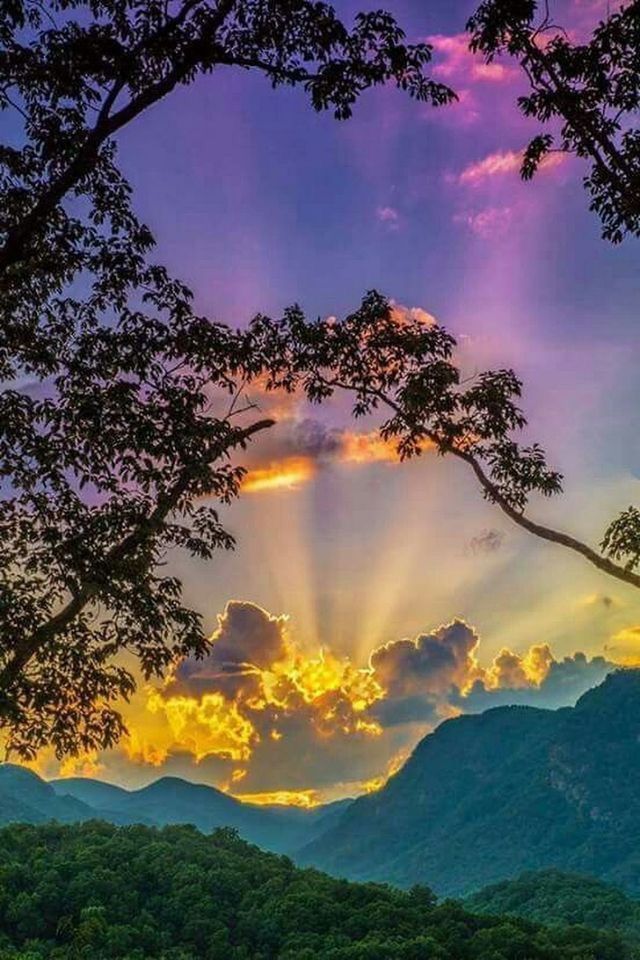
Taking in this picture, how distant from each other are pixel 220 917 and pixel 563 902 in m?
41.3

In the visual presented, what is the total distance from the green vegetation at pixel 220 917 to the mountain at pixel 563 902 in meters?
19.5

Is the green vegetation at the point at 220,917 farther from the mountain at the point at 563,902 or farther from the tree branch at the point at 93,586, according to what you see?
the tree branch at the point at 93,586

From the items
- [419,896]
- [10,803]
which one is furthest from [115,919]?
[10,803]

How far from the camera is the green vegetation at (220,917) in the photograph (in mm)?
47188

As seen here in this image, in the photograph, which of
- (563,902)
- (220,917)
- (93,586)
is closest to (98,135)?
(93,586)

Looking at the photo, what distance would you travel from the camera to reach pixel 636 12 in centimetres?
827

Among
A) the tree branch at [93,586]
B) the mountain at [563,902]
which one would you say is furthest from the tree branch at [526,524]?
the mountain at [563,902]

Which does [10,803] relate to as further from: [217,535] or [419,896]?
[217,535]

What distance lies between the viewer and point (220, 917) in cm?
5334

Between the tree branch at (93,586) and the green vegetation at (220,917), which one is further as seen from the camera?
the green vegetation at (220,917)

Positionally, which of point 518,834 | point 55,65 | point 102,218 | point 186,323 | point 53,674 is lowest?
point 53,674

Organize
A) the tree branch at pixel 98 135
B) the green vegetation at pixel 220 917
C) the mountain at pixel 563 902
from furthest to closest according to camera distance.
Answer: the mountain at pixel 563 902, the green vegetation at pixel 220 917, the tree branch at pixel 98 135

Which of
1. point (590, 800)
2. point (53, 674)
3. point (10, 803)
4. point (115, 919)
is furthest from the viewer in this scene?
point (590, 800)

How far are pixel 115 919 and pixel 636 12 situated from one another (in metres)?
53.5
